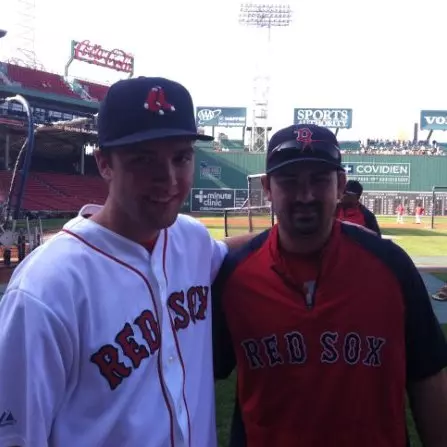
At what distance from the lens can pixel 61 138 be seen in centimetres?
3353

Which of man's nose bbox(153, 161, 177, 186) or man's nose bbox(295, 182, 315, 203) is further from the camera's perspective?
man's nose bbox(295, 182, 315, 203)

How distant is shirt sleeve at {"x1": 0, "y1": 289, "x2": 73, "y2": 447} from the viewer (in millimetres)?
1392

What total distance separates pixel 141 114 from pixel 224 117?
184 feet

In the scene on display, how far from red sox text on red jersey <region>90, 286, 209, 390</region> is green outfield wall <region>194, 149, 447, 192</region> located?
43.2m

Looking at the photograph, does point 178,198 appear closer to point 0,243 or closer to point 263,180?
point 263,180

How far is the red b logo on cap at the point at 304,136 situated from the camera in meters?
2.11

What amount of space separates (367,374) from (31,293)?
1.21m

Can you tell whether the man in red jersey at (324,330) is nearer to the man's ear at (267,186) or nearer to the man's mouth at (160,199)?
the man's ear at (267,186)

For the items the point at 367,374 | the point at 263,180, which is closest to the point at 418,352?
the point at 367,374

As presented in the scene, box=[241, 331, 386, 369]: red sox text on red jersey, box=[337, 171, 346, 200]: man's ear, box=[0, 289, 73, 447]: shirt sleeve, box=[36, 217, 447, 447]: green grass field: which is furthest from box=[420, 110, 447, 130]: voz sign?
box=[0, 289, 73, 447]: shirt sleeve

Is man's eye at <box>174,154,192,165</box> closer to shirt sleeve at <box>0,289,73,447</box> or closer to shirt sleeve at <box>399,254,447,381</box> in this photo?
shirt sleeve at <box>0,289,73,447</box>

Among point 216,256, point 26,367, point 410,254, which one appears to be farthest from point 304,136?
point 410,254

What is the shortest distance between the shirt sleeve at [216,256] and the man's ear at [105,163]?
633 millimetres

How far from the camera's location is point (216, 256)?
226 centimetres
